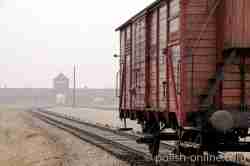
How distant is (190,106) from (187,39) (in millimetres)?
1607

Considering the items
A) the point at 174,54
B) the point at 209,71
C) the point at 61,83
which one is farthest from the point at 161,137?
the point at 61,83

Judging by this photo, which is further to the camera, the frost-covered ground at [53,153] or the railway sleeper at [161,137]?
the frost-covered ground at [53,153]

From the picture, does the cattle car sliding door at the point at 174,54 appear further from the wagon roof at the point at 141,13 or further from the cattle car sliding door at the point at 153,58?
the cattle car sliding door at the point at 153,58

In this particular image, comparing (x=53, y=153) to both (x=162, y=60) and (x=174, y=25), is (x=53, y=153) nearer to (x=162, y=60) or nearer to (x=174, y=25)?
(x=162, y=60)

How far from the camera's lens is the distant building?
163500mm

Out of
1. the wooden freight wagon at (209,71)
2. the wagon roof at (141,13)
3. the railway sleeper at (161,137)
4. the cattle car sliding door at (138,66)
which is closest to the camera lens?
the wooden freight wagon at (209,71)

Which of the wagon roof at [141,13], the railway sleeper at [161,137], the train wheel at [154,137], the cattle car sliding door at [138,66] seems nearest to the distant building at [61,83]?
the wagon roof at [141,13]

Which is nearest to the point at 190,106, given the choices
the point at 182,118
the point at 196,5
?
the point at 182,118

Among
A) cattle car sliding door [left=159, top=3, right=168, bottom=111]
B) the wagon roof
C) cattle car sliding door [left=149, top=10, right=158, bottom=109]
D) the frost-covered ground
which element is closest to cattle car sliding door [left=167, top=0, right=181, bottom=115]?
cattle car sliding door [left=159, top=3, right=168, bottom=111]

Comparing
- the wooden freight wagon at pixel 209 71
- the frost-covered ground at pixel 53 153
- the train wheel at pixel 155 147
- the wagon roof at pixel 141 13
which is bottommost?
the frost-covered ground at pixel 53 153

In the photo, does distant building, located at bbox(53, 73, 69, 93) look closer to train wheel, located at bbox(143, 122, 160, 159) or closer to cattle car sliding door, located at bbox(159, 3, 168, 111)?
train wheel, located at bbox(143, 122, 160, 159)

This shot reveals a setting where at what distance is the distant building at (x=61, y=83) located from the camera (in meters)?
164

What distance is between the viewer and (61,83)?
16700 cm

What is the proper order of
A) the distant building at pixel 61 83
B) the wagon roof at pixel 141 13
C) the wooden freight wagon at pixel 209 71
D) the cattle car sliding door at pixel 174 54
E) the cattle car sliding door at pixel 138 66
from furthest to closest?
the distant building at pixel 61 83 < the cattle car sliding door at pixel 138 66 < the wagon roof at pixel 141 13 < the cattle car sliding door at pixel 174 54 < the wooden freight wagon at pixel 209 71
